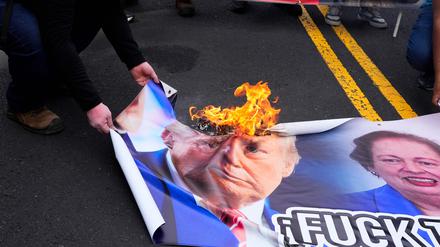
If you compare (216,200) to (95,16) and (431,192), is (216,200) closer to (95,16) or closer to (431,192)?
(431,192)

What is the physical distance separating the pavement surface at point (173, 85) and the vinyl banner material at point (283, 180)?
8.7 inches

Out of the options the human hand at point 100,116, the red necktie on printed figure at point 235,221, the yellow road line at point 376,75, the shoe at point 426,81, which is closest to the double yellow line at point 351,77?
the yellow road line at point 376,75

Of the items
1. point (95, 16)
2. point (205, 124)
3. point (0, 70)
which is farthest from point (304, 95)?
point (0, 70)

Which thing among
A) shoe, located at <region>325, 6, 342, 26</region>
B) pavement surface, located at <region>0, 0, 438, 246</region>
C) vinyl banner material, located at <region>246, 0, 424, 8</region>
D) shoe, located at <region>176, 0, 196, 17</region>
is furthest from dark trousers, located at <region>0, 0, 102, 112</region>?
shoe, located at <region>325, 6, 342, 26</region>

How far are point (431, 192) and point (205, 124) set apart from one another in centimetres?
130

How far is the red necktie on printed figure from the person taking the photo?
6.72 ft

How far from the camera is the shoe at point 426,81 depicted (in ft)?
11.3

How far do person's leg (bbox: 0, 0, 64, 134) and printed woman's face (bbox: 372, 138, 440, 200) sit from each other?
190 centimetres

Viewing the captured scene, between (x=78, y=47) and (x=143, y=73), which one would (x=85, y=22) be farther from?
(x=143, y=73)

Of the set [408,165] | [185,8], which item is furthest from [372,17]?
[408,165]

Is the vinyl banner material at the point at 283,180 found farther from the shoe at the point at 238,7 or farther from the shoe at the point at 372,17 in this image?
the shoe at the point at 238,7

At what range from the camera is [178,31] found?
167 inches

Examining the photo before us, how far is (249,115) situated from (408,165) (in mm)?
920

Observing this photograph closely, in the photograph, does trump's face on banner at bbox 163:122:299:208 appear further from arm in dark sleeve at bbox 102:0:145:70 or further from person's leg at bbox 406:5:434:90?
person's leg at bbox 406:5:434:90
